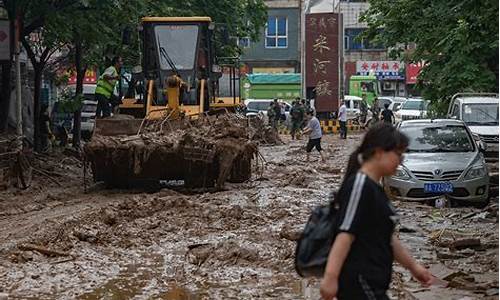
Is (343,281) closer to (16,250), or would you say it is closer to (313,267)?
(313,267)

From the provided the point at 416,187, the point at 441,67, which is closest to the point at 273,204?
the point at 416,187

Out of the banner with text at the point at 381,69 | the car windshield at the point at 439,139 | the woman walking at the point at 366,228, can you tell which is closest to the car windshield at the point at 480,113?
the car windshield at the point at 439,139

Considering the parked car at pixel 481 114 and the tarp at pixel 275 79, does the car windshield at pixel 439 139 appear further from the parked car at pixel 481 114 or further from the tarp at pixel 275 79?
the tarp at pixel 275 79

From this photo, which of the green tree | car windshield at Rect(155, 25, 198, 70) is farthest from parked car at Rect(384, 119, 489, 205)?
car windshield at Rect(155, 25, 198, 70)

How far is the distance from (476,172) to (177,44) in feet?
25.1

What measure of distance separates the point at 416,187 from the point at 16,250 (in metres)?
6.88

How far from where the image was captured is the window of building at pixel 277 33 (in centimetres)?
6216

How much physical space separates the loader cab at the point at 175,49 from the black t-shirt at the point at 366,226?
47.6 ft

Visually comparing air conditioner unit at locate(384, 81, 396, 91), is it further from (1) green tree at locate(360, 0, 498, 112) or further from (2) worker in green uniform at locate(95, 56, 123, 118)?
(2) worker in green uniform at locate(95, 56, 123, 118)

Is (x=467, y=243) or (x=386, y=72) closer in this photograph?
(x=467, y=243)

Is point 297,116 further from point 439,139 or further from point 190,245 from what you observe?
point 190,245

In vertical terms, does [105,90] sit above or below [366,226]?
above

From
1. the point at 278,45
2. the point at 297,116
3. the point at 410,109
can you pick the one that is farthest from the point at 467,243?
the point at 278,45

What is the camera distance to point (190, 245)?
36.4 ft
